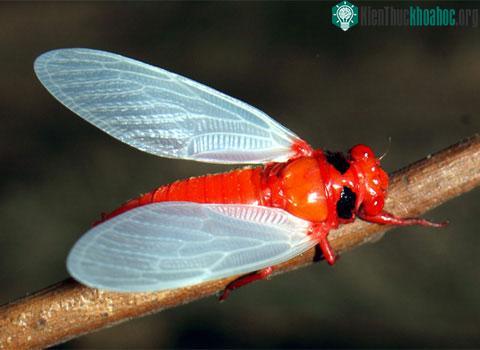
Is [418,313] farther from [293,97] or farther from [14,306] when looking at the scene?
[14,306]

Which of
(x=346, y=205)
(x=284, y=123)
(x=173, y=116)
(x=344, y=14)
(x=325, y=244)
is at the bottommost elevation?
(x=325, y=244)

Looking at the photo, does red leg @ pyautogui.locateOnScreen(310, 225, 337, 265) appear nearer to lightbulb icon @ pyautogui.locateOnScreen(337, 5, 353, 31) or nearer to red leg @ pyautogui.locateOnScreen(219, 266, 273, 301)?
red leg @ pyautogui.locateOnScreen(219, 266, 273, 301)

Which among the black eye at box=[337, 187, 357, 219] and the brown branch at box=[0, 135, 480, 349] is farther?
the black eye at box=[337, 187, 357, 219]

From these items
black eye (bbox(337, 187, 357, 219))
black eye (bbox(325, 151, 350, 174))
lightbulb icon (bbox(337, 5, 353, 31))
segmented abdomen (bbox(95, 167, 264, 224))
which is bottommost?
black eye (bbox(337, 187, 357, 219))

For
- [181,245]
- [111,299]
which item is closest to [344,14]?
[181,245]

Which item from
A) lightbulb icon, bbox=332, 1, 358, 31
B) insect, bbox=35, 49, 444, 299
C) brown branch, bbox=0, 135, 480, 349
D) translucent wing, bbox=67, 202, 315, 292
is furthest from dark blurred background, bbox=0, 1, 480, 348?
brown branch, bbox=0, 135, 480, 349

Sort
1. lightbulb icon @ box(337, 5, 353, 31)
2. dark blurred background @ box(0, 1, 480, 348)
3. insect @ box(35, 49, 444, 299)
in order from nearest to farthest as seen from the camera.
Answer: insect @ box(35, 49, 444, 299)
dark blurred background @ box(0, 1, 480, 348)
lightbulb icon @ box(337, 5, 353, 31)

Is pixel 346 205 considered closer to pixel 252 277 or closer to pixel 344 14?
pixel 252 277
